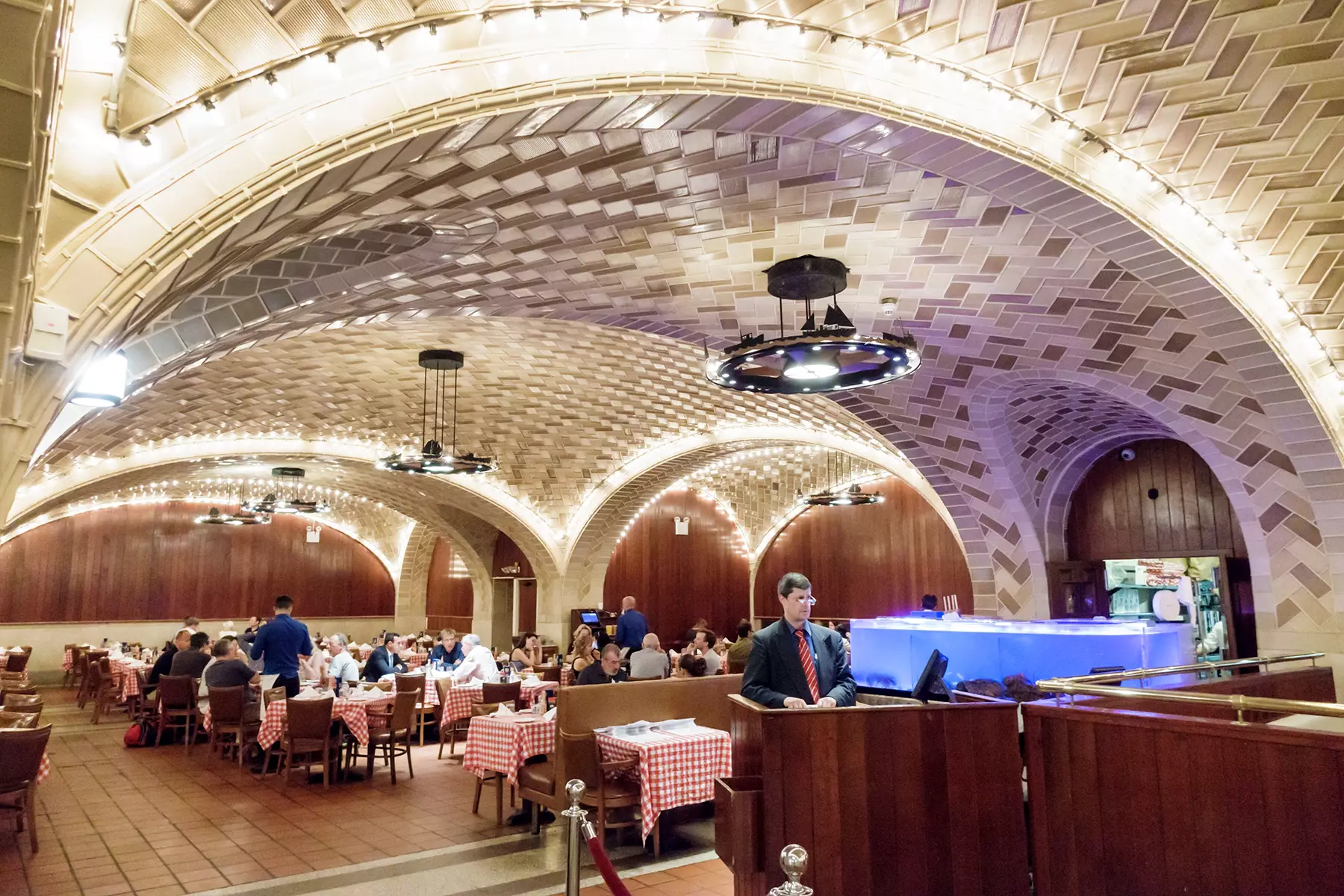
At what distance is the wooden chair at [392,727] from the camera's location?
7754 mm

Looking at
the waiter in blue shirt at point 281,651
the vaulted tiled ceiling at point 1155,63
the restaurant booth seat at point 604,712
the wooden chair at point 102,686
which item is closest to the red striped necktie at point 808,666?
the restaurant booth seat at point 604,712

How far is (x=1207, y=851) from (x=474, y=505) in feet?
44.6

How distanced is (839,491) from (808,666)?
1047cm

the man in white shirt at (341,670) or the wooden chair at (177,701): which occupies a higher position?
the man in white shirt at (341,670)

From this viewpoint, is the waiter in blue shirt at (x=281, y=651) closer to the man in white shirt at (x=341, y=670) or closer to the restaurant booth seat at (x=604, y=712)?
the man in white shirt at (x=341, y=670)

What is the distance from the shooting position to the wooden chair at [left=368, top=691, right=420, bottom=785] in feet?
25.4

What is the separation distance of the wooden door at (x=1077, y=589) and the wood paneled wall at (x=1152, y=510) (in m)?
0.24

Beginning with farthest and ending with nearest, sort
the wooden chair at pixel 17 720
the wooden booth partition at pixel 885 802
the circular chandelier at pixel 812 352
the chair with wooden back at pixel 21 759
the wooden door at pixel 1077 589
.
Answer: the wooden door at pixel 1077 589 < the wooden chair at pixel 17 720 < the chair with wooden back at pixel 21 759 < the circular chandelier at pixel 812 352 < the wooden booth partition at pixel 885 802

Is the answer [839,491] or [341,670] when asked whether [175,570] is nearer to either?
[341,670]

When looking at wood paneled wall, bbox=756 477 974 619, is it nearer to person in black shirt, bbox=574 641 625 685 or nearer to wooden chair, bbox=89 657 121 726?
person in black shirt, bbox=574 641 625 685

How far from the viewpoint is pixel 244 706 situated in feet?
28.2

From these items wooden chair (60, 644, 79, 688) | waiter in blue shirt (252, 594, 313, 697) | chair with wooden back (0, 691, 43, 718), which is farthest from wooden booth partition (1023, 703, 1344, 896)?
wooden chair (60, 644, 79, 688)

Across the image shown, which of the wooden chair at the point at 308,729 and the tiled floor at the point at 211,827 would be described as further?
the wooden chair at the point at 308,729

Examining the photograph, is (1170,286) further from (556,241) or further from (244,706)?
(244,706)
